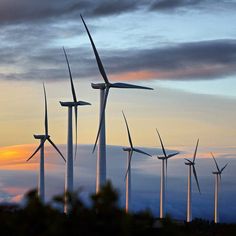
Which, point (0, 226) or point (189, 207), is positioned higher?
point (0, 226)

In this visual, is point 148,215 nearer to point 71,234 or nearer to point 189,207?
point 71,234

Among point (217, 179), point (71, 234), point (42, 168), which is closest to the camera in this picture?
point (71, 234)

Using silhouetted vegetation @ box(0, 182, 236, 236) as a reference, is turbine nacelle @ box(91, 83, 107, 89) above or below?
above

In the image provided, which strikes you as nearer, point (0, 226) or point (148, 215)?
point (148, 215)

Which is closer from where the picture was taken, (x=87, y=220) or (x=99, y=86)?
(x=87, y=220)

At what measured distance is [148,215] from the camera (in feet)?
131

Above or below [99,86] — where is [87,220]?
below

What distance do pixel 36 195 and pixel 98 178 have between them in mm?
69176

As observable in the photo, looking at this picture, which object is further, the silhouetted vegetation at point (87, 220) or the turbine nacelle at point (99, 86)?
the turbine nacelle at point (99, 86)

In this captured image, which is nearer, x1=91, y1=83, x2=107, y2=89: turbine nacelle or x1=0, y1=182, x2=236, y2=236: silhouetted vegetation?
x1=0, y1=182, x2=236, y2=236: silhouetted vegetation

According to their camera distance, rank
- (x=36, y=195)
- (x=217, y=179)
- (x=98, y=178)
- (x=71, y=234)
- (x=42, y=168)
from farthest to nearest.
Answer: (x=217, y=179) → (x=42, y=168) → (x=98, y=178) → (x=36, y=195) → (x=71, y=234)

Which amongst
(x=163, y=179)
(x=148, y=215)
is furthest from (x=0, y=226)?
(x=163, y=179)

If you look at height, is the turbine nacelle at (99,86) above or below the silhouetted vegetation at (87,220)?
above

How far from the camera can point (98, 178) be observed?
112m
